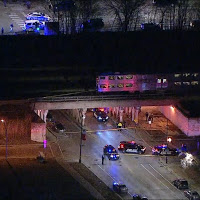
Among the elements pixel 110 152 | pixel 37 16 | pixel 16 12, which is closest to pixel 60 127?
pixel 110 152

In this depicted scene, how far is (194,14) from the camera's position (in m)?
113

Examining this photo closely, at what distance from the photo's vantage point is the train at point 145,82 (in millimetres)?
95438

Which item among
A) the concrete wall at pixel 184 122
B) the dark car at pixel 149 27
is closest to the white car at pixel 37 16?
the dark car at pixel 149 27

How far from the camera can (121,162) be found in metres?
83.8

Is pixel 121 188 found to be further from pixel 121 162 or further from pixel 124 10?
pixel 124 10

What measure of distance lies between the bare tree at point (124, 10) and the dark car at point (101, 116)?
1834cm

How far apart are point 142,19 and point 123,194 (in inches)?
1622

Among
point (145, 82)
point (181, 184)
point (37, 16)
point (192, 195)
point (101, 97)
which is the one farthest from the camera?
point (37, 16)

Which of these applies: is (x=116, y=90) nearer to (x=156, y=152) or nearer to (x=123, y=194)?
(x=156, y=152)

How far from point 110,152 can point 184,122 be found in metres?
11.2

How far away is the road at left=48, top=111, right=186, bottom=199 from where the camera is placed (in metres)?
78.4

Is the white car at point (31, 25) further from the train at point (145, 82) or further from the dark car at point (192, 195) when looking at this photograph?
the dark car at point (192, 195)

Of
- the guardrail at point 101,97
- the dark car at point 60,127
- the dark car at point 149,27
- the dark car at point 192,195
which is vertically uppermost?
the dark car at point 149,27

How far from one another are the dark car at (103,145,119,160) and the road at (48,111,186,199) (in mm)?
515
